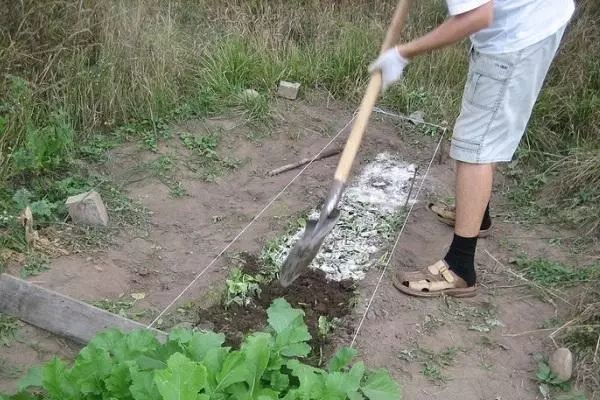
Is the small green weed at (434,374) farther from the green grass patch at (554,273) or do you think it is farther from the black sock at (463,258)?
the green grass patch at (554,273)

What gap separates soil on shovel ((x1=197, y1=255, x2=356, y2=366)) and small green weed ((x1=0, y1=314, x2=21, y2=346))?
0.79 metres

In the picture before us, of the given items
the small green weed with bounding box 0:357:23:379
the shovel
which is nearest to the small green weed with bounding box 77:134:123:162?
the small green weed with bounding box 0:357:23:379

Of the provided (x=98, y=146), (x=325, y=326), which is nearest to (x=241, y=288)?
(x=325, y=326)

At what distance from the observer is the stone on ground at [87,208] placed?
3.66 meters

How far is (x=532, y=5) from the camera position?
2.86 metres

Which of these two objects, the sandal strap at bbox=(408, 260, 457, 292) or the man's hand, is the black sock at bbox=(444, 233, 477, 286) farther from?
the man's hand

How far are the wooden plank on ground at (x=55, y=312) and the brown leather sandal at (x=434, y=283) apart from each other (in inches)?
50.9

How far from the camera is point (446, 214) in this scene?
4023 mm

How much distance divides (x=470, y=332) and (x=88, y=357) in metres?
1.78

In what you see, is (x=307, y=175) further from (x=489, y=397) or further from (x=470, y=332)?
(x=489, y=397)

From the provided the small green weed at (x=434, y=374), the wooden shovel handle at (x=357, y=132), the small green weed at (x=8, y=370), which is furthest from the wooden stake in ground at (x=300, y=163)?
the small green weed at (x=8, y=370)

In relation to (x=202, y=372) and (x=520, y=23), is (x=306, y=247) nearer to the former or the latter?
(x=202, y=372)

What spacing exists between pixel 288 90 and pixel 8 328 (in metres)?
2.86

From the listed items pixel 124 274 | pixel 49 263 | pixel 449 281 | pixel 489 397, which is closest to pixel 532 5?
pixel 449 281
